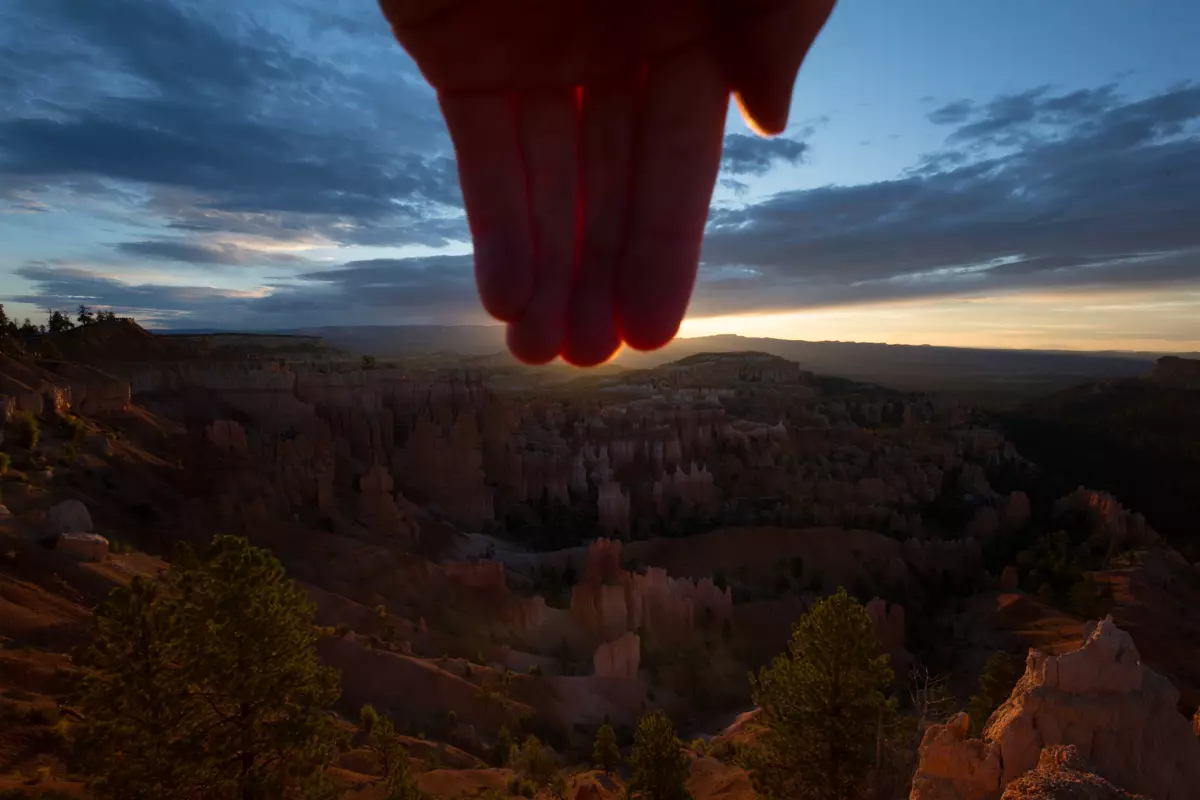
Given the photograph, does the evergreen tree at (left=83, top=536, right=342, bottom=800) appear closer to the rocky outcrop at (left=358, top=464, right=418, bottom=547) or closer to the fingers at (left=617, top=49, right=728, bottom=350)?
the fingers at (left=617, top=49, right=728, bottom=350)

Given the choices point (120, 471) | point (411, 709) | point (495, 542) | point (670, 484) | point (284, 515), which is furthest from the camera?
point (670, 484)

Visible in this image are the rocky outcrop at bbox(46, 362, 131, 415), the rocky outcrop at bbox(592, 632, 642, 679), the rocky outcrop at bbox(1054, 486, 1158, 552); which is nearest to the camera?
the rocky outcrop at bbox(592, 632, 642, 679)

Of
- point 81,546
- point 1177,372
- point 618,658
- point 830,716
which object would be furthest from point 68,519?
point 1177,372

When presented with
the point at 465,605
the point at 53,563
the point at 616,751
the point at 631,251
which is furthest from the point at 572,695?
the point at 631,251

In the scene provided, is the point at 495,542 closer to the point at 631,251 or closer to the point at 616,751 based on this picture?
the point at 616,751

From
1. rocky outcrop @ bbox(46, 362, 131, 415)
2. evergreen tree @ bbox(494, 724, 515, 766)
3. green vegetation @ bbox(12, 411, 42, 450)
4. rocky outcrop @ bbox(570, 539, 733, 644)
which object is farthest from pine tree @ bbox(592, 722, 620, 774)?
rocky outcrop @ bbox(46, 362, 131, 415)

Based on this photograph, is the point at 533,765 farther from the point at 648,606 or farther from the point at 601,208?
the point at 601,208
